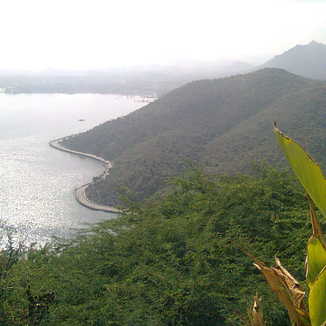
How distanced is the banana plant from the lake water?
22.7ft

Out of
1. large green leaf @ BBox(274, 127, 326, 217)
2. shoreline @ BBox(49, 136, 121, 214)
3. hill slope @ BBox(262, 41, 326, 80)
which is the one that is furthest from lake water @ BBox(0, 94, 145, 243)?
hill slope @ BBox(262, 41, 326, 80)

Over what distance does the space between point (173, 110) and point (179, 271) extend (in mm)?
38509

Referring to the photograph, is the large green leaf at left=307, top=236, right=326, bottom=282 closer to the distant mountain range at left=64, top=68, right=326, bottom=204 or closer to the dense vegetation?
the dense vegetation

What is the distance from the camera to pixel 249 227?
6062 mm

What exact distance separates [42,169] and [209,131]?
15.4m

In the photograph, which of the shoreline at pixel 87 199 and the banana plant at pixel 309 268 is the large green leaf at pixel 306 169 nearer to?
the banana plant at pixel 309 268

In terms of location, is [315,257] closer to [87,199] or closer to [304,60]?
[87,199]

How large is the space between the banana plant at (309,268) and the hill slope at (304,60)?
10689 cm

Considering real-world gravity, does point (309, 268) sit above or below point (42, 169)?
above

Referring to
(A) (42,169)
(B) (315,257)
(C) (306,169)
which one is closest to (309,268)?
(B) (315,257)

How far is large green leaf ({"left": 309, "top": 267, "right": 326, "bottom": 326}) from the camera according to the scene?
63 centimetres

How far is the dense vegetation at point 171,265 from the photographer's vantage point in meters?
4.14

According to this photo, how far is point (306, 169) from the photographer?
61cm

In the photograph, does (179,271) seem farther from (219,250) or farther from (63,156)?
(63,156)
